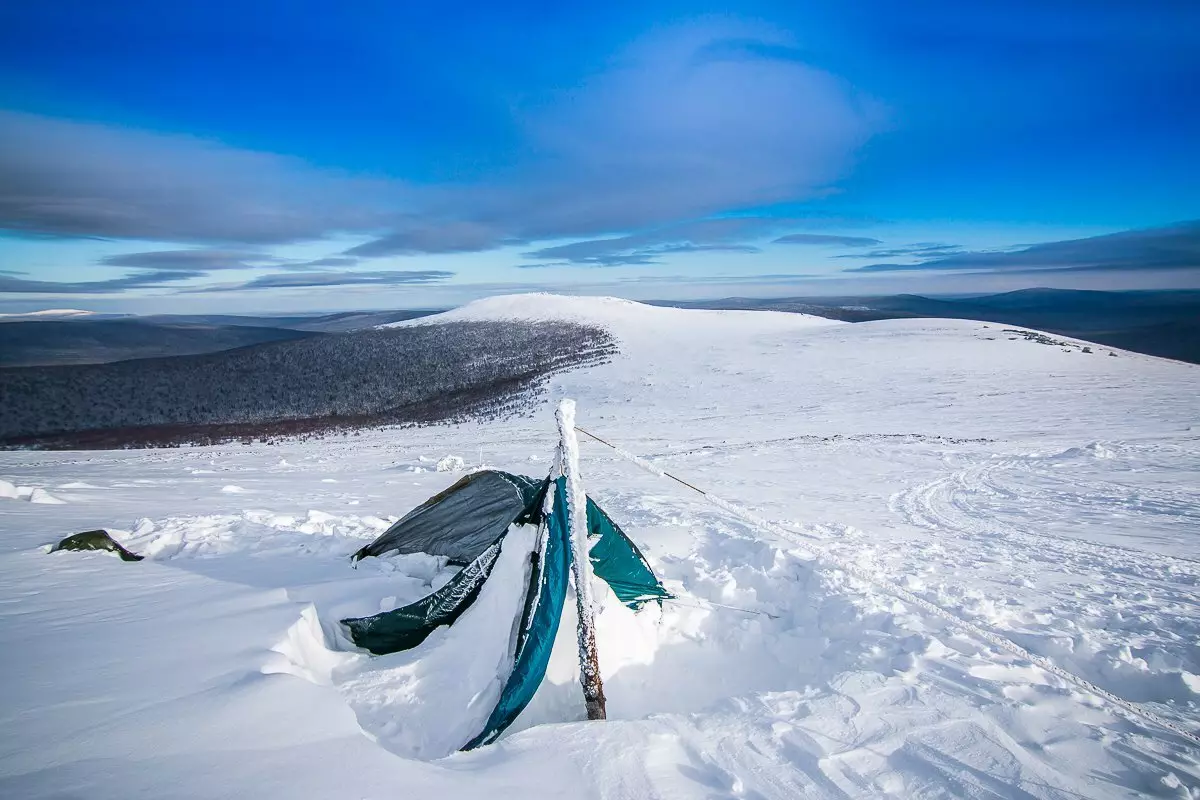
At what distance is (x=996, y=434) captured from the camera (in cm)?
1597

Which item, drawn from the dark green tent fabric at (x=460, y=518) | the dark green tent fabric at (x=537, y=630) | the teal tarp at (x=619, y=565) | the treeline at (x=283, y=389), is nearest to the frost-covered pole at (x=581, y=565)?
the dark green tent fabric at (x=537, y=630)

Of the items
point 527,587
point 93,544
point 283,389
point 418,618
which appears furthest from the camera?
point 283,389

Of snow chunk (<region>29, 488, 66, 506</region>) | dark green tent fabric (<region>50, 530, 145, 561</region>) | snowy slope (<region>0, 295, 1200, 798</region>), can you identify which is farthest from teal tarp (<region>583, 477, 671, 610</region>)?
snow chunk (<region>29, 488, 66, 506</region>)

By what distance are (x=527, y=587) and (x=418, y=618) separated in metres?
1.06

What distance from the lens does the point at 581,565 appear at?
4238 millimetres

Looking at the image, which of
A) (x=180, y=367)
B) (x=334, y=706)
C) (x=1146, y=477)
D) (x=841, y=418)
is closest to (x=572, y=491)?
(x=334, y=706)

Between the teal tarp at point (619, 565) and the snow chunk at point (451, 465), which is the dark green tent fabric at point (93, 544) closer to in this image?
the teal tarp at point (619, 565)

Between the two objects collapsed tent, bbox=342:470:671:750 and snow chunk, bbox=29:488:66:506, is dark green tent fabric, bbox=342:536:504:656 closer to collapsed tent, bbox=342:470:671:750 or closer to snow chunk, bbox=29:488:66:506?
collapsed tent, bbox=342:470:671:750

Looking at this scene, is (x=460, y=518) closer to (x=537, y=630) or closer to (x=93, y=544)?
(x=537, y=630)

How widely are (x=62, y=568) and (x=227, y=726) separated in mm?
3634

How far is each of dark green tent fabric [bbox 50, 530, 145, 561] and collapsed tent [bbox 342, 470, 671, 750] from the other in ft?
10.1

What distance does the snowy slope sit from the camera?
2988 mm

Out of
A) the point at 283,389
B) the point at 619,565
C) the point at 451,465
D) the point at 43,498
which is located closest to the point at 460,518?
the point at 619,565

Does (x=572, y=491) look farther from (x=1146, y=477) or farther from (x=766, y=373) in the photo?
(x=766, y=373)
